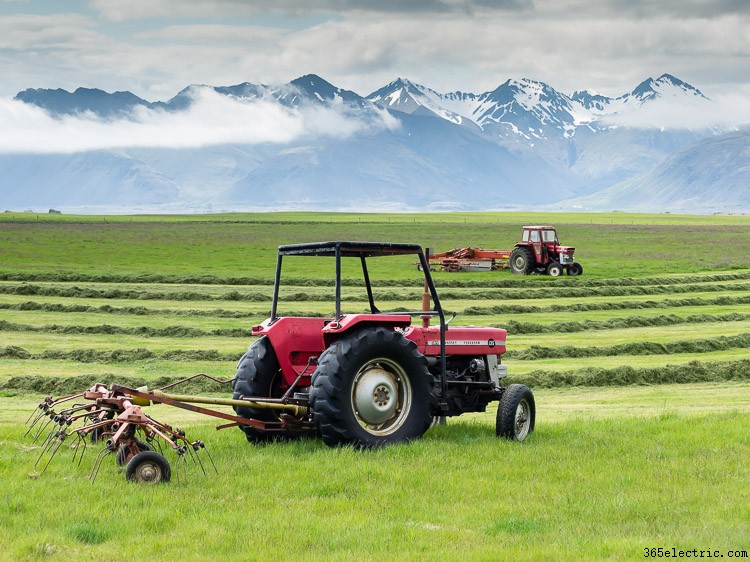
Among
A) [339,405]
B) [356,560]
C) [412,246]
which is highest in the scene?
[412,246]

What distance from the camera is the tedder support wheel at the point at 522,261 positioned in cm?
5038

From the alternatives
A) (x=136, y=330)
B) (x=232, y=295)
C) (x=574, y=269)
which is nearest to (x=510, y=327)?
(x=136, y=330)

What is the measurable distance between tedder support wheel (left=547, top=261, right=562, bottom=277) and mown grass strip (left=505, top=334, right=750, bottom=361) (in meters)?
23.2

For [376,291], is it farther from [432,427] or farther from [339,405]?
[339,405]

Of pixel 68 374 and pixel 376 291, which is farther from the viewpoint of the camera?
pixel 376 291

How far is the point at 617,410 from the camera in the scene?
16.8 meters

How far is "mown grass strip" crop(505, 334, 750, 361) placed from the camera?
24.1 metres

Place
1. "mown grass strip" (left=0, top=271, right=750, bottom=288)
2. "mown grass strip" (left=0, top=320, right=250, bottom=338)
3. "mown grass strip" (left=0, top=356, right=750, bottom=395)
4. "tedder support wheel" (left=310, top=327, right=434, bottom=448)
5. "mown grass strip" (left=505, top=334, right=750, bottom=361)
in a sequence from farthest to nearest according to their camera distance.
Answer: "mown grass strip" (left=0, top=271, right=750, bottom=288)
"mown grass strip" (left=0, top=320, right=250, bottom=338)
"mown grass strip" (left=505, top=334, right=750, bottom=361)
"mown grass strip" (left=0, top=356, right=750, bottom=395)
"tedder support wheel" (left=310, top=327, right=434, bottom=448)

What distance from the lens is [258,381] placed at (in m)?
12.0

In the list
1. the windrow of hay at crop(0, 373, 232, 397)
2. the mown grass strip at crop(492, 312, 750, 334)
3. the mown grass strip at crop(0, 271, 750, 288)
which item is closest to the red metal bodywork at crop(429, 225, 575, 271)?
the mown grass strip at crop(0, 271, 750, 288)

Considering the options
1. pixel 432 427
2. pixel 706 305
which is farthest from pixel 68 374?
pixel 706 305

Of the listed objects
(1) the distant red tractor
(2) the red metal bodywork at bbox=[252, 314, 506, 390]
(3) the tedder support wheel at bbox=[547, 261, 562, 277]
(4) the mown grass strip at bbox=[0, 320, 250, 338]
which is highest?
(1) the distant red tractor

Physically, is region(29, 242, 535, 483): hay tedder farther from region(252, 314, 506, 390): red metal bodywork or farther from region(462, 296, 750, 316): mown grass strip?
region(462, 296, 750, 316): mown grass strip

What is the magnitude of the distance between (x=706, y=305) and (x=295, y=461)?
95.1 feet
